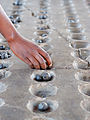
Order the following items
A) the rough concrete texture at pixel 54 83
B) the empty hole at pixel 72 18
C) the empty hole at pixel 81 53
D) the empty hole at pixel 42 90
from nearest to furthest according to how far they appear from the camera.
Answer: the rough concrete texture at pixel 54 83
the empty hole at pixel 42 90
the empty hole at pixel 81 53
the empty hole at pixel 72 18

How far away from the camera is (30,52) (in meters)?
1.49

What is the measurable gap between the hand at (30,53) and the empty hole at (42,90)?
7.4 inches

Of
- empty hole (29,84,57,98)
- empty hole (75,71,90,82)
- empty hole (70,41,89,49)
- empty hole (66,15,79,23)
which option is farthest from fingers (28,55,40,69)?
empty hole (66,15,79,23)

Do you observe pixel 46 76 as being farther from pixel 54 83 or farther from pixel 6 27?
pixel 6 27

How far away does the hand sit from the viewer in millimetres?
1484

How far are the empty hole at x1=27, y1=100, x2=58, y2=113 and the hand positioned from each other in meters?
0.34

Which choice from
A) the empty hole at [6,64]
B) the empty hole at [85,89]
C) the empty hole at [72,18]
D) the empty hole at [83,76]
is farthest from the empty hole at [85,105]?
the empty hole at [72,18]

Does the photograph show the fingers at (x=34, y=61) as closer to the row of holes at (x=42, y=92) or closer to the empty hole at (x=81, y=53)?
the row of holes at (x=42, y=92)

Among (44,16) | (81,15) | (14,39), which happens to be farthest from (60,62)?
(81,15)

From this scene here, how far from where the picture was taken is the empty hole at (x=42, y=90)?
134cm

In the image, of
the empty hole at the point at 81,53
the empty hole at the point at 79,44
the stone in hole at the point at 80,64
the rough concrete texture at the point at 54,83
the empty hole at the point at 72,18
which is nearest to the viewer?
the rough concrete texture at the point at 54,83

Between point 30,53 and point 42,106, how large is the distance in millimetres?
439

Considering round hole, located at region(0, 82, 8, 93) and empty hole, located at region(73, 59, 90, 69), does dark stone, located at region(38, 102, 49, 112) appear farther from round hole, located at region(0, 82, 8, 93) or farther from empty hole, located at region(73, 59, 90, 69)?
empty hole, located at region(73, 59, 90, 69)

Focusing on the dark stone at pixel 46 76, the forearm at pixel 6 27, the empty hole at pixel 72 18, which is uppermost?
the forearm at pixel 6 27
